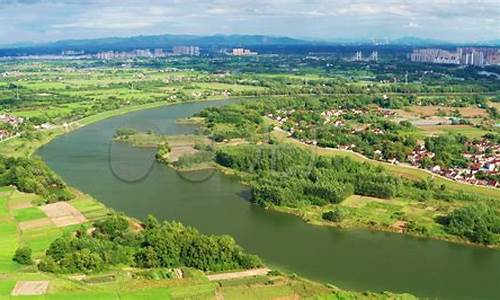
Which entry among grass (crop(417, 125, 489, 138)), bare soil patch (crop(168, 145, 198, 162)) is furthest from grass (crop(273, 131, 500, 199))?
grass (crop(417, 125, 489, 138))

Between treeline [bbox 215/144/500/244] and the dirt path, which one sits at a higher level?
treeline [bbox 215/144/500/244]

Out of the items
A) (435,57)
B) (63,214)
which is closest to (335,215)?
(63,214)

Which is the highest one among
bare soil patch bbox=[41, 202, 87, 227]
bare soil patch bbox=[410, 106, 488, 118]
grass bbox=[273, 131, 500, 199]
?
bare soil patch bbox=[410, 106, 488, 118]

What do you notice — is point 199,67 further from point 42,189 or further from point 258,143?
point 42,189

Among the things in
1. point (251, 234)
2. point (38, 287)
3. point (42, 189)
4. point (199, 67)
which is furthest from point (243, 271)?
point (199, 67)

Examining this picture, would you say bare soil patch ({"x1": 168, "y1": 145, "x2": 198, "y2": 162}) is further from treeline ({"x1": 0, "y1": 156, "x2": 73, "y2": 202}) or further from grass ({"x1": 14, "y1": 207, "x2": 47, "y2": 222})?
grass ({"x1": 14, "y1": 207, "x2": 47, "y2": 222})

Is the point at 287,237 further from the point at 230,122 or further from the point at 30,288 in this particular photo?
the point at 230,122

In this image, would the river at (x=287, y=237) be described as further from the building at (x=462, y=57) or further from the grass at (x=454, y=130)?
the building at (x=462, y=57)
